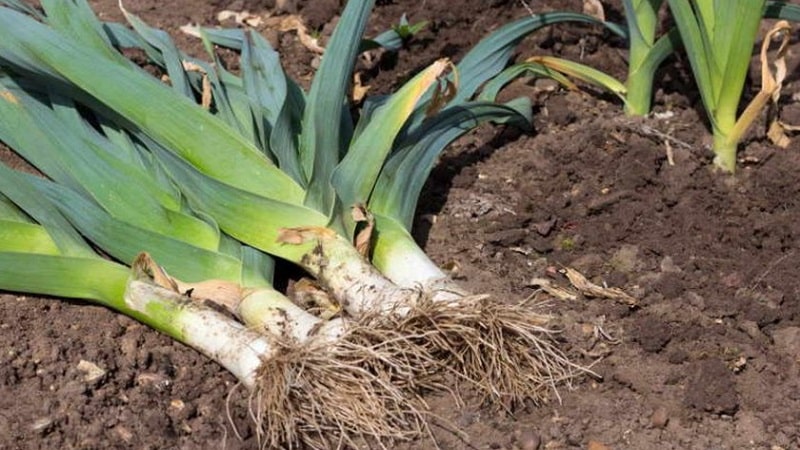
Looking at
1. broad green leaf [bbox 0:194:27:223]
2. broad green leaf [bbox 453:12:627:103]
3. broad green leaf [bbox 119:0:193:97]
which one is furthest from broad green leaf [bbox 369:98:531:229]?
broad green leaf [bbox 0:194:27:223]

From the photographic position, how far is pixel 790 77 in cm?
327

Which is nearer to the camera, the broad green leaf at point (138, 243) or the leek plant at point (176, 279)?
the leek plant at point (176, 279)

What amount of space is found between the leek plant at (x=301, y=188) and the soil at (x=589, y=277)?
9 centimetres

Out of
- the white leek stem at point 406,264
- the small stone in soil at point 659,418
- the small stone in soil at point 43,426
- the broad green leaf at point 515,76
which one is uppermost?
the small stone in soil at point 43,426

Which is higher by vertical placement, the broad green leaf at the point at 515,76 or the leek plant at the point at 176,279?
the leek plant at the point at 176,279

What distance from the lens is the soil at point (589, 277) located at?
230 centimetres

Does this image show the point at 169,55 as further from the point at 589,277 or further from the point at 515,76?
the point at 589,277

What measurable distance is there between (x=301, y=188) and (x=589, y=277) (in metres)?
0.61

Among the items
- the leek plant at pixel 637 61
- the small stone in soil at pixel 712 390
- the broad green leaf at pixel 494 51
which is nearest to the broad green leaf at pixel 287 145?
the broad green leaf at pixel 494 51

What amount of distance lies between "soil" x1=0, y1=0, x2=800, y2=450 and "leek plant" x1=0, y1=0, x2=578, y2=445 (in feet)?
0.30

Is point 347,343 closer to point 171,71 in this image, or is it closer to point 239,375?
point 239,375

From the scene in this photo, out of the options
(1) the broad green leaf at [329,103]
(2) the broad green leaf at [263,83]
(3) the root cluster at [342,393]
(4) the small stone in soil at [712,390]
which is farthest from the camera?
(2) the broad green leaf at [263,83]

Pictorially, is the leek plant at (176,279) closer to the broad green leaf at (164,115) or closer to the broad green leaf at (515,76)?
the broad green leaf at (164,115)

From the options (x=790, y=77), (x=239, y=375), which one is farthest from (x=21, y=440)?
(x=790, y=77)
